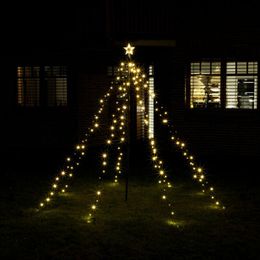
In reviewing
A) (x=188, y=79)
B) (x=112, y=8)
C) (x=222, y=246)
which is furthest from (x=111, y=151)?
(x=222, y=246)

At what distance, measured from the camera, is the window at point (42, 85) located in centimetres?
1485

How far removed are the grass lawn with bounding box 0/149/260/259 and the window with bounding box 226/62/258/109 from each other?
12.5 ft

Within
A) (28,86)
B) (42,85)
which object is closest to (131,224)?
(42,85)

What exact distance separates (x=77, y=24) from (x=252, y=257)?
394 inches

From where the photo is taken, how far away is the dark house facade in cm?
1321

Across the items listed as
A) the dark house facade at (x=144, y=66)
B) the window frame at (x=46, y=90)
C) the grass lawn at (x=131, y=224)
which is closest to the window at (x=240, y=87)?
the dark house facade at (x=144, y=66)

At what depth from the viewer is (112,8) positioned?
13492mm

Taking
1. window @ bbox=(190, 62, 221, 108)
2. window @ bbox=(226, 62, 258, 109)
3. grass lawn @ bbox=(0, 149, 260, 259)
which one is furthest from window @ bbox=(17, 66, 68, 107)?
grass lawn @ bbox=(0, 149, 260, 259)

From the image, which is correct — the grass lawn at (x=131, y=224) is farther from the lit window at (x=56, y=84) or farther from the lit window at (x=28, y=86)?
the lit window at (x=28, y=86)

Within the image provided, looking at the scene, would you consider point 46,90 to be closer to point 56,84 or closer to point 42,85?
point 42,85

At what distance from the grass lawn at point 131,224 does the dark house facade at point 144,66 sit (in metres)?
3.74

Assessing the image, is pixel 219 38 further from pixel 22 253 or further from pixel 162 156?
pixel 22 253

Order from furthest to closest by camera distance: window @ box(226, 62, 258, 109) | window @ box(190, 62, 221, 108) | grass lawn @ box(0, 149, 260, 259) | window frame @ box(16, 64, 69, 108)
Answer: window frame @ box(16, 64, 69, 108)
window @ box(190, 62, 221, 108)
window @ box(226, 62, 258, 109)
grass lawn @ box(0, 149, 260, 259)

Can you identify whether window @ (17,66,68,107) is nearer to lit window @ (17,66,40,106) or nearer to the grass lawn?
lit window @ (17,66,40,106)
